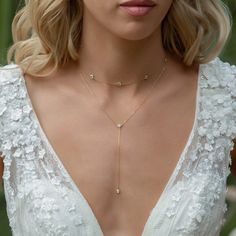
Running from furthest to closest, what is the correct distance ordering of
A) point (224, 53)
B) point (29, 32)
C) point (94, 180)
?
1. point (224, 53)
2. point (29, 32)
3. point (94, 180)

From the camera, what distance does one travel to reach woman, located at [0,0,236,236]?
336 centimetres

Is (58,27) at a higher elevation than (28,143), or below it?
higher

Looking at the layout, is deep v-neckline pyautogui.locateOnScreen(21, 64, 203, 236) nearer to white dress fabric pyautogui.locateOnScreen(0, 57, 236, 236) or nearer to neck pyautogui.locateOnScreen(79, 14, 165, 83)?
white dress fabric pyautogui.locateOnScreen(0, 57, 236, 236)

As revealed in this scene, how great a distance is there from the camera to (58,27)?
11.5 feet

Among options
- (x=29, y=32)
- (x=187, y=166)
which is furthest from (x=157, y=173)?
(x=29, y=32)

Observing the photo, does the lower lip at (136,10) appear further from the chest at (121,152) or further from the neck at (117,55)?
the chest at (121,152)

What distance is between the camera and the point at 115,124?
3.46 metres

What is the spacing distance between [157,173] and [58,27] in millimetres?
581

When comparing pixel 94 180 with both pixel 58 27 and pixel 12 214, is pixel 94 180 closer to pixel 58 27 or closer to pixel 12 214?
pixel 12 214

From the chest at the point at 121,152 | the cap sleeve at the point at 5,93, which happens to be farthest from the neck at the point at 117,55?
the cap sleeve at the point at 5,93

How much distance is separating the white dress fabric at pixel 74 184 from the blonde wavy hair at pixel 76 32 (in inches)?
3.2

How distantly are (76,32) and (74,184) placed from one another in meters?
0.51

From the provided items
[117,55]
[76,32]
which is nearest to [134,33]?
[117,55]

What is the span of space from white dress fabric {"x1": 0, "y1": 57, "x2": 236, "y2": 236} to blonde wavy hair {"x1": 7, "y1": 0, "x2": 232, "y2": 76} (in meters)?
0.08
